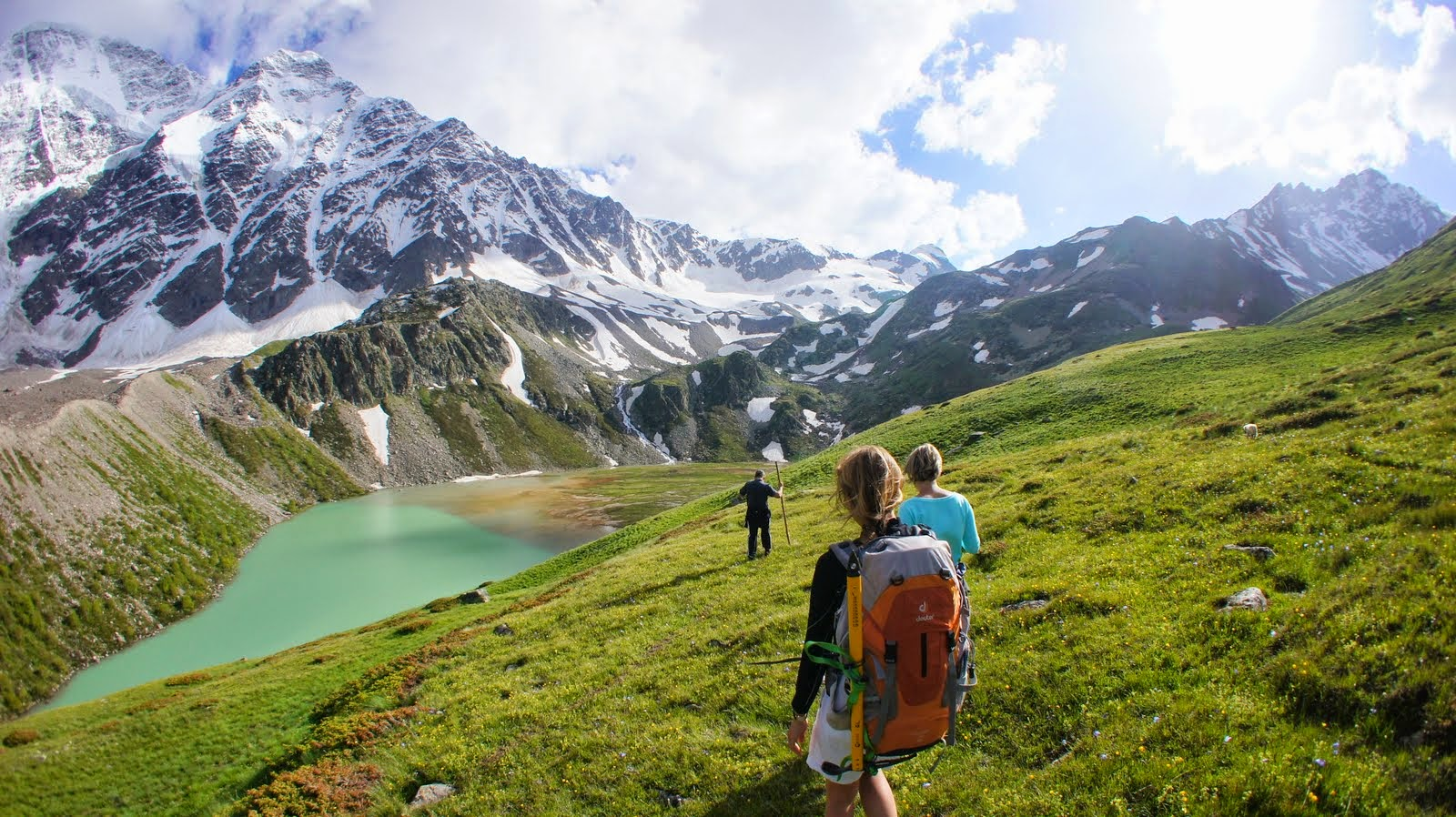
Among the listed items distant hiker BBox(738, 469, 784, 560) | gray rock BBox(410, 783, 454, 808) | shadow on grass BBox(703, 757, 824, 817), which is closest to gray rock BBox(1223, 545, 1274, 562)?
shadow on grass BBox(703, 757, 824, 817)

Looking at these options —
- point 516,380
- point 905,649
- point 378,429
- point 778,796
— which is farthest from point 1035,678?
point 516,380

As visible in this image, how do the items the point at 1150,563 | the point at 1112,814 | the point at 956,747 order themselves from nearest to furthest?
the point at 1112,814
the point at 956,747
the point at 1150,563

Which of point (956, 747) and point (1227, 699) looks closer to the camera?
point (1227, 699)

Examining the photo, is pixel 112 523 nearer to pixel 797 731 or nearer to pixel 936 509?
pixel 936 509

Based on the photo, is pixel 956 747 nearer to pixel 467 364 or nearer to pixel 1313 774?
pixel 1313 774

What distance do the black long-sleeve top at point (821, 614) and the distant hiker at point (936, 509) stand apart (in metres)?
4.21

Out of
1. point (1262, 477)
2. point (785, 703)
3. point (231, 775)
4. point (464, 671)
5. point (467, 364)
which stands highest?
point (467, 364)

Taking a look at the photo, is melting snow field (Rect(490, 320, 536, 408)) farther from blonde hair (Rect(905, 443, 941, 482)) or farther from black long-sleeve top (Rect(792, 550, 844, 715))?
black long-sleeve top (Rect(792, 550, 844, 715))

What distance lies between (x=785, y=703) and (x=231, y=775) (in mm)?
18991

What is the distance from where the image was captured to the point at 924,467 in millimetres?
10125

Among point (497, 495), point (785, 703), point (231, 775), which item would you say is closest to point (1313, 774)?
point (785, 703)

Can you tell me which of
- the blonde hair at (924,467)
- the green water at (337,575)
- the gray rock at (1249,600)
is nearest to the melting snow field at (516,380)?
the green water at (337,575)

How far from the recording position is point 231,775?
18.7 meters

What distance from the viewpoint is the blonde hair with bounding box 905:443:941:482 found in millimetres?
10031
